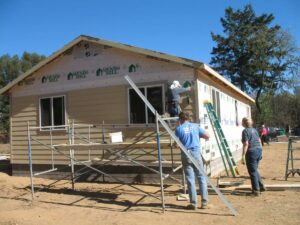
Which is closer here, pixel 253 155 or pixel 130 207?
pixel 130 207

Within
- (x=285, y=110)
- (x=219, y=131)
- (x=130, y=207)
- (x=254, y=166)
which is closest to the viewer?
(x=130, y=207)

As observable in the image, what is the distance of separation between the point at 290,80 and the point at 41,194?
3799 cm

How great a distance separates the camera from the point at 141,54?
36.7ft

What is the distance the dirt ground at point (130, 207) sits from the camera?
262 inches

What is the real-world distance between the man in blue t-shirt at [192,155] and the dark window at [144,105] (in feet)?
11.2

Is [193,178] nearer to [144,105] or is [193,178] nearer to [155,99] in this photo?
[155,99]

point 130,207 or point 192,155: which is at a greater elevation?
point 192,155

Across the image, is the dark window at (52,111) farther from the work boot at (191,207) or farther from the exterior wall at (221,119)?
the work boot at (191,207)

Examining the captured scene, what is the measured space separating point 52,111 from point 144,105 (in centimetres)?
372

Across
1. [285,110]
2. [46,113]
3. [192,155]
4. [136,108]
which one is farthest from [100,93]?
[285,110]

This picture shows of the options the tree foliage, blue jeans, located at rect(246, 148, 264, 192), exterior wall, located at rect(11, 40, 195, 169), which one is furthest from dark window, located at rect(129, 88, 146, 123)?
the tree foliage

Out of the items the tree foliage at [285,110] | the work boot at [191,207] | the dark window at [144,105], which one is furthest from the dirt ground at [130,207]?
the tree foliage at [285,110]

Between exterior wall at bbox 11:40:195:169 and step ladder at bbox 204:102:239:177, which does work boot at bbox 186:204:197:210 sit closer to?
exterior wall at bbox 11:40:195:169

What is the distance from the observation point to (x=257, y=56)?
42.3 metres
